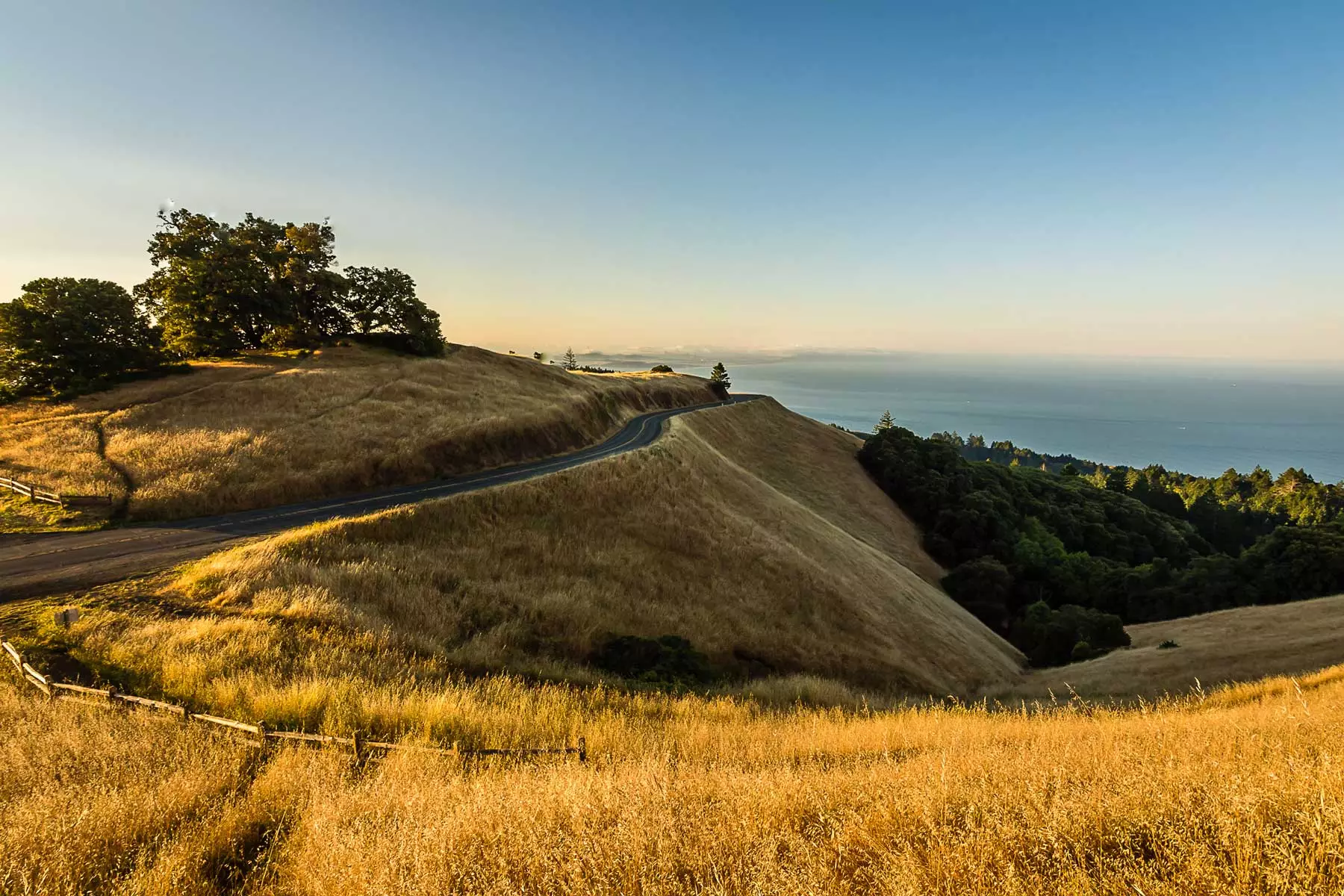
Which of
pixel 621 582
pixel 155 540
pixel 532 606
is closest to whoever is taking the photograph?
pixel 532 606

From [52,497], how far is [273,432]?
8.15m

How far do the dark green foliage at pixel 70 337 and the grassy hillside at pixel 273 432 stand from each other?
6.40ft

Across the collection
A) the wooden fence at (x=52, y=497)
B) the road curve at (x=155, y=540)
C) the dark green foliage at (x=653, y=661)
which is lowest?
the dark green foliage at (x=653, y=661)

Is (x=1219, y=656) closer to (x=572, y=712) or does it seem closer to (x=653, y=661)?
(x=653, y=661)

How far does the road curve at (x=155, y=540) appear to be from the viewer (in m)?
13.4

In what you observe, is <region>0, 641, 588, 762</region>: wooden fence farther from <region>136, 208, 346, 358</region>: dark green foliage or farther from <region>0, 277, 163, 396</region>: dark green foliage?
<region>136, 208, 346, 358</region>: dark green foliage

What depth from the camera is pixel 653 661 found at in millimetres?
14156

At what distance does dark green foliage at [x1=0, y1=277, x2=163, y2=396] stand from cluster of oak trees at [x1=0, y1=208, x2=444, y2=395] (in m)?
0.05

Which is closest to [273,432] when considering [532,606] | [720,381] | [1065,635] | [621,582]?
[532,606]

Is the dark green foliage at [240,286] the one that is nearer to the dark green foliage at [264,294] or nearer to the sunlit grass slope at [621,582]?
the dark green foliage at [264,294]

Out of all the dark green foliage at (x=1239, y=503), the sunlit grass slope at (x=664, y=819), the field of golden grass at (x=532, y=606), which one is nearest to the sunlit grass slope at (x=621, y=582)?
the field of golden grass at (x=532, y=606)

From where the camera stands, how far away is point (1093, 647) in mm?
29375

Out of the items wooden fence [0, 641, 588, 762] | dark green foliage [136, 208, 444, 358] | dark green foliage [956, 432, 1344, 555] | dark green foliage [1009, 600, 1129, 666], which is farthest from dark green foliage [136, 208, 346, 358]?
dark green foliage [956, 432, 1344, 555]

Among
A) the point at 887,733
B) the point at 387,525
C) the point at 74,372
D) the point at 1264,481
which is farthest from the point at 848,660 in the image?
the point at 1264,481
